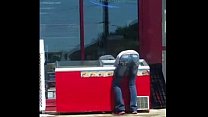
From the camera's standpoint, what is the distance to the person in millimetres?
7598

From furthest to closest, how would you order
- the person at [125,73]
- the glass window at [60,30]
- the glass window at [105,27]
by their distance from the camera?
the glass window at [105,27], the glass window at [60,30], the person at [125,73]

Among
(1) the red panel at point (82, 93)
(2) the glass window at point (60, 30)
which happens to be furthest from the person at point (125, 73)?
(2) the glass window at point (60, 30)

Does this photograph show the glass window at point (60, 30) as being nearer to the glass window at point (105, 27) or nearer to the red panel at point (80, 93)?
the glass window at point (105, 27)

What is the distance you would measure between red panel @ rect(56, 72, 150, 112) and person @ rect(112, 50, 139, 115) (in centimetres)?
10

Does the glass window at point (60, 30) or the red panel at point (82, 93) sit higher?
the glass window at point (60, 30)

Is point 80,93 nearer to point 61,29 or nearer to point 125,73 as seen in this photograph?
point 125,73

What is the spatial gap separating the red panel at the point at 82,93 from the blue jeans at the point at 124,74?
104 mm

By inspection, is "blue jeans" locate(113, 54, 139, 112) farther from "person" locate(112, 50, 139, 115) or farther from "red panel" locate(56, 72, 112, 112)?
"red panel" locate(56, 72, 112, 112)

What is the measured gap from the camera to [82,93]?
7.72 m

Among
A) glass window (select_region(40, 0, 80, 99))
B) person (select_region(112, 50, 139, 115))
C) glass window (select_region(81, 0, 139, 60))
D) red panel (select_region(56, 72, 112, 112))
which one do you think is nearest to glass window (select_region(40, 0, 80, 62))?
glass window (select_region(40, 0, 80, 99))

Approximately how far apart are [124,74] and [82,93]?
2.45 feet

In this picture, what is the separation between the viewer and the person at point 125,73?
24.9 ft

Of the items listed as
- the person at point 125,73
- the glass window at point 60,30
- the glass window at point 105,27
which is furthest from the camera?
the glass window at point 105,27
